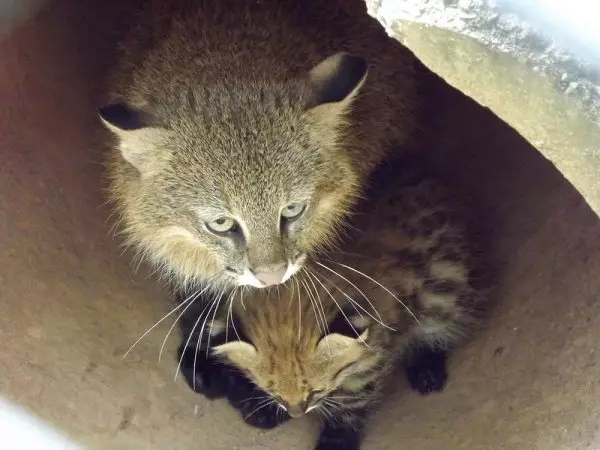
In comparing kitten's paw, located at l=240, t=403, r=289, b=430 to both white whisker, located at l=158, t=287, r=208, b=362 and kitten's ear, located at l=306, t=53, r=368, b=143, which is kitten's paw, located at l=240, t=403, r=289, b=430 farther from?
kitten's ear, located at l=306, t=53, r=368, b=143

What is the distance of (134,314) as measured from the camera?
9.88 feet

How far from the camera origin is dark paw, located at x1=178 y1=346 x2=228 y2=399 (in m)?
3.02

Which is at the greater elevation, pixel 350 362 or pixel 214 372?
pixel 350 362

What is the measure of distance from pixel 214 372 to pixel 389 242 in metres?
0.80

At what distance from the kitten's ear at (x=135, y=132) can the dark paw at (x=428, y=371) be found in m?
1.25

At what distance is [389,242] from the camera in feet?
→ 9.64

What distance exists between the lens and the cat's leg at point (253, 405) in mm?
2957

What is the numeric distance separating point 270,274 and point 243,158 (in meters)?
0.35

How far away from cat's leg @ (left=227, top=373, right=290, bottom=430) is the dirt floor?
4 cm

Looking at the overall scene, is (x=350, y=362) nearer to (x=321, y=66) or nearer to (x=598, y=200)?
(x=321, y=66)

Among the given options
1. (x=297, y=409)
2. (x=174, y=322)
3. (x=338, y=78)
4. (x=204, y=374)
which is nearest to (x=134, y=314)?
(x=174, y=322)

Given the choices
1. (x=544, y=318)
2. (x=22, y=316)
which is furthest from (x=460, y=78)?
(x=22, y=316)

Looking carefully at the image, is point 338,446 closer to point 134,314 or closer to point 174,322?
point 174,322

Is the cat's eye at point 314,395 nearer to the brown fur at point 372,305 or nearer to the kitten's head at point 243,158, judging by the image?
the brown fur at point 372,305
